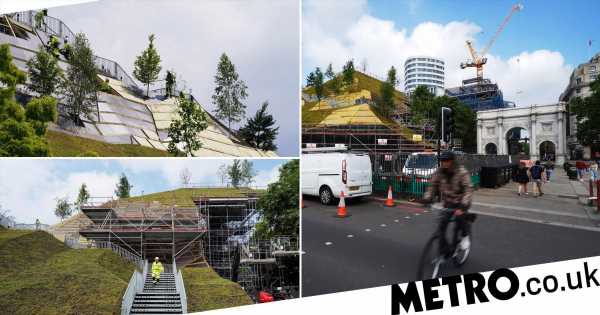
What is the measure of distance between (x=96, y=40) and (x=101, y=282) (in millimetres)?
2555

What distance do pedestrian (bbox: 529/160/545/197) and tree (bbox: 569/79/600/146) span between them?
96 centimetres

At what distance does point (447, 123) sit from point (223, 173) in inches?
114

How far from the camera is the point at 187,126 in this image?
3.83 metres

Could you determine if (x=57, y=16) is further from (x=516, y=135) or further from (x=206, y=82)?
(x=516, y=135)

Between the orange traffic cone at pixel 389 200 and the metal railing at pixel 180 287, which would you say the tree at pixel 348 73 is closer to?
the orange traffic cone at pixel 389 200

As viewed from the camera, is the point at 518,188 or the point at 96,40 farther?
the point at 518,188

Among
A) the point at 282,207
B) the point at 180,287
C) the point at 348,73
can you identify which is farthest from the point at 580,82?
the point at 180,287

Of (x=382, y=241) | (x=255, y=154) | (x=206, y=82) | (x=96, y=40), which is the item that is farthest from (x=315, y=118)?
Result: (x=96, y=40)

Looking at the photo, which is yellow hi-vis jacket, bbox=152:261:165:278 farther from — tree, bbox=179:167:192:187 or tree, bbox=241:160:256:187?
tree, bbox=241:160:256:187

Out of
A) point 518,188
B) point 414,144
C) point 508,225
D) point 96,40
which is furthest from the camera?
point 518,188

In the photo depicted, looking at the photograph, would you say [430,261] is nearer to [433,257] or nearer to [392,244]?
[433,257]

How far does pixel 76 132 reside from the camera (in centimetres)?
390

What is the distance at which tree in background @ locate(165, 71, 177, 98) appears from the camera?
3846 mm

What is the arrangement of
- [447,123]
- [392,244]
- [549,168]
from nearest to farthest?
[392,244], [447,123], [549,168]
